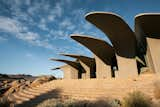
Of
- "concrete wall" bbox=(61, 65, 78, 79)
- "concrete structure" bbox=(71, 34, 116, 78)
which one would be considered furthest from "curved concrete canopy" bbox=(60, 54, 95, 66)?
"concrete wall" bbox=(61, 65, 78, 79)

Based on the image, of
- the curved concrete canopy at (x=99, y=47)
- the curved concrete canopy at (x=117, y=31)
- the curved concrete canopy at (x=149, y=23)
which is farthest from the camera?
the curved concrete canopy at (x=99, y=47)

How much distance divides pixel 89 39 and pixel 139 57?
8.34 meters

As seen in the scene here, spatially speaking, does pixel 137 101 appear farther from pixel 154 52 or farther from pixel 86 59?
pixel 86 59

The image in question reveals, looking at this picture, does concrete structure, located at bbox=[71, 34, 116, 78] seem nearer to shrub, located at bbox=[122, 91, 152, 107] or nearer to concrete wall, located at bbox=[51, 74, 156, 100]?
concrete wall, located at bbox=[51, 74, 156, 100]

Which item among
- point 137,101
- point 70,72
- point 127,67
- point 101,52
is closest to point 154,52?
point 127,67

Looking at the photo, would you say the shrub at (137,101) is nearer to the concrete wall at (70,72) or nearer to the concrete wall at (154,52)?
the concrete wall at (154,52)

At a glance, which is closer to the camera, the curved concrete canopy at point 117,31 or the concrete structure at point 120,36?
the curved concrete canopy at point 117,31

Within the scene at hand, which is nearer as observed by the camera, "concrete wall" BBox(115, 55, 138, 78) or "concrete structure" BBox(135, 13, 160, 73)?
"concrete structure" BBox(135, 13, 160, 73)

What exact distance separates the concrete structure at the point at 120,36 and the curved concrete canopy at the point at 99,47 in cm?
199

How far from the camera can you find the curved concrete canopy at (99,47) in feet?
78.0

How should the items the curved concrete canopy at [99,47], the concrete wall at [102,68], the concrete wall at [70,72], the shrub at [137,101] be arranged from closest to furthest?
the shrub at [137,101] → the curved concrete canopy at [99,47] → the concrete wall at [102,68] → the concrete wall at [70,72]

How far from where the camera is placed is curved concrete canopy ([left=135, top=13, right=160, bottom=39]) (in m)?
16.7

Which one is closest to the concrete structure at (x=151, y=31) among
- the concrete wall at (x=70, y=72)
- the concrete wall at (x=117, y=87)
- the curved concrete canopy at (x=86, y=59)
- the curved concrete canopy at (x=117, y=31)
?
the curved concrete canopy at (x=117, y=31)

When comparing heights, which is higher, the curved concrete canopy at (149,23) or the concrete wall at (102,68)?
the curved concrete canopy at (149,23)
